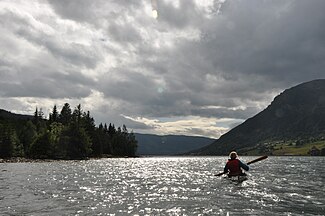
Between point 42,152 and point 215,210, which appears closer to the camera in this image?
point 215,210

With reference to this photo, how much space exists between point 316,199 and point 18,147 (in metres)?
132

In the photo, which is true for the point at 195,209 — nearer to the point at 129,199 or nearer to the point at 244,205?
the point at 244,205

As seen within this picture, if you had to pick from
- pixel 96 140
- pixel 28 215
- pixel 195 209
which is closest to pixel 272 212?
pixel 195 209

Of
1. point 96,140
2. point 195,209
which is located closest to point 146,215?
point 195,209

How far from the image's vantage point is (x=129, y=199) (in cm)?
2820

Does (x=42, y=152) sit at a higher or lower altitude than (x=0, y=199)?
higher

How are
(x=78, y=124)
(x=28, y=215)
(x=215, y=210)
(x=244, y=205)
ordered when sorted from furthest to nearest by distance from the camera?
(x=78, y=124)
(x=244, y=205)
(x=215, y=210)
(x=28, y=215)

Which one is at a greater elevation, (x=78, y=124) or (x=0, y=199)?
(x=78, y=124)

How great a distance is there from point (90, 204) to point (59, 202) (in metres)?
2.86

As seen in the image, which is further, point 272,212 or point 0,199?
point 0,199

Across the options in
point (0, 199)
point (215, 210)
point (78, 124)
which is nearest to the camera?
point (215, 210)

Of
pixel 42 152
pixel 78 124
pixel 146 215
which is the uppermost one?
pixel 78 124

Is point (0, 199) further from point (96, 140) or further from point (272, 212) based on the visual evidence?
point (96, 140)

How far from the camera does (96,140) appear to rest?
180m
